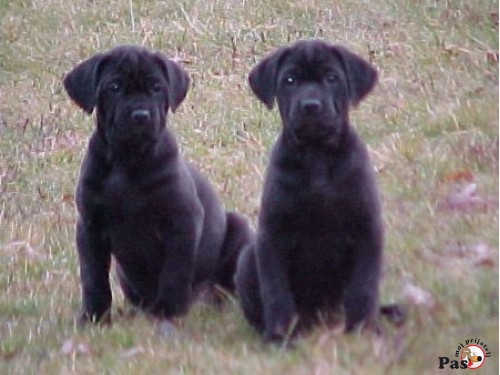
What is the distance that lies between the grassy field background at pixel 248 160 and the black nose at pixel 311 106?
977 mm

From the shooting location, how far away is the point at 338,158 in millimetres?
5324

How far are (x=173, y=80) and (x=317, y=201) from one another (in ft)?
3.90

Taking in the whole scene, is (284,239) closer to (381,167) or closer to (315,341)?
(315,341)

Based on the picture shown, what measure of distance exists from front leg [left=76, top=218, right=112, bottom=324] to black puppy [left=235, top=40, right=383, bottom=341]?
96 cm

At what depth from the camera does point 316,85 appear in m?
5.32

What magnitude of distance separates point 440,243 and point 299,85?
1.19 metres

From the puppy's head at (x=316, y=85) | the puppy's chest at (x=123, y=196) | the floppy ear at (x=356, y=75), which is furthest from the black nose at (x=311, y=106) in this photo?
the puppy's chest at (x=123, y=196)

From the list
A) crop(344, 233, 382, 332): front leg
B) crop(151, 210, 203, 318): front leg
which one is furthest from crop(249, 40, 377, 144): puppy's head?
crop(151, 210, 203, 318): front leg

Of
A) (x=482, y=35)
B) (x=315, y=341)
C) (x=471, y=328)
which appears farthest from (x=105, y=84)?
(x=482, y=35)

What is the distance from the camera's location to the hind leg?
18.4 feet

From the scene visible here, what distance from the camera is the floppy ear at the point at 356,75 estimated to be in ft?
17.8

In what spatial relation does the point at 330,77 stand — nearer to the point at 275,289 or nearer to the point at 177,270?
the point at 275,289

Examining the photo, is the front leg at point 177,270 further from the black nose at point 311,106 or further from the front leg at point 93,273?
the black nose at point 311,106

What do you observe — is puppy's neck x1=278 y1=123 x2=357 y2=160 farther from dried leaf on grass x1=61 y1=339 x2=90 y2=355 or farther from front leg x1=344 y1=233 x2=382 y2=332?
dried leaf on grass x1=61 y1=339 x2=90 y2=355
